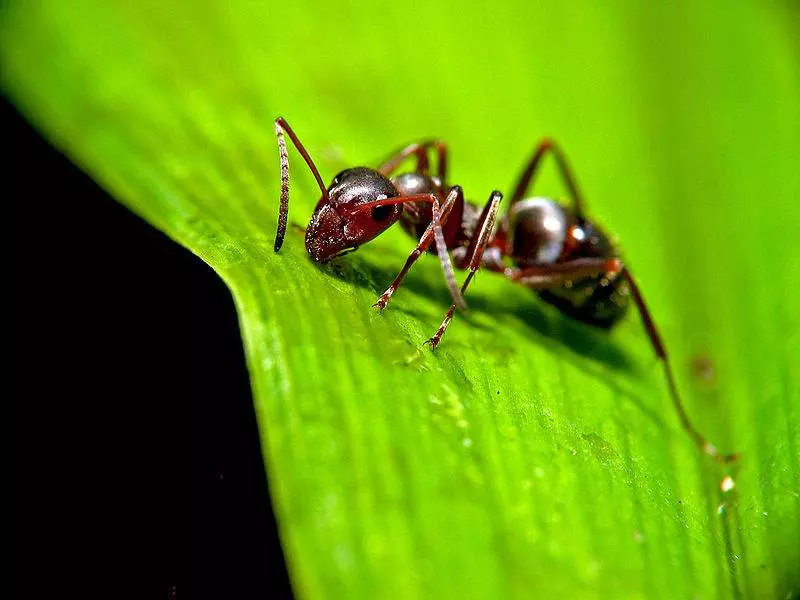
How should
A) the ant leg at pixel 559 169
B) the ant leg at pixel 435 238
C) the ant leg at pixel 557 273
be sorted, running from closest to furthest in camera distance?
the ant leg at pixel 435 238
the ant leg at pixel 557 273
the ant leg at pixel 559 169

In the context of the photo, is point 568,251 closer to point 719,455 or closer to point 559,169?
point 559,169

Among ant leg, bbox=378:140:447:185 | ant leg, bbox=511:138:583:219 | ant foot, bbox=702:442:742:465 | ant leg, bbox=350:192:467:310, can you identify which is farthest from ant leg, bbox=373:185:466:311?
ant foot, bbox=702:442:742:465

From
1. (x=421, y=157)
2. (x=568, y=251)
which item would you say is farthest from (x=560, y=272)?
(x=421, y=157)

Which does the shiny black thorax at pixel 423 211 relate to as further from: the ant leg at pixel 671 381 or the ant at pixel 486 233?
the ant leg at pixel 671 381

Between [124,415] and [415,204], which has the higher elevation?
[415,204]

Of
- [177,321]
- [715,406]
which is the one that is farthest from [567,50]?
[177,321]

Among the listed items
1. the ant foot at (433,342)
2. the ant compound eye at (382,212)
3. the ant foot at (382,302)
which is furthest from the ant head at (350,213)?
the ant foot at (433,342)

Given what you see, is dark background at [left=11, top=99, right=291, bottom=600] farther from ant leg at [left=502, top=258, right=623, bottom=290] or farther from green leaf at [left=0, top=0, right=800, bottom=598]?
ant leg at [left=502, top=258, right=623, bottom=290]
